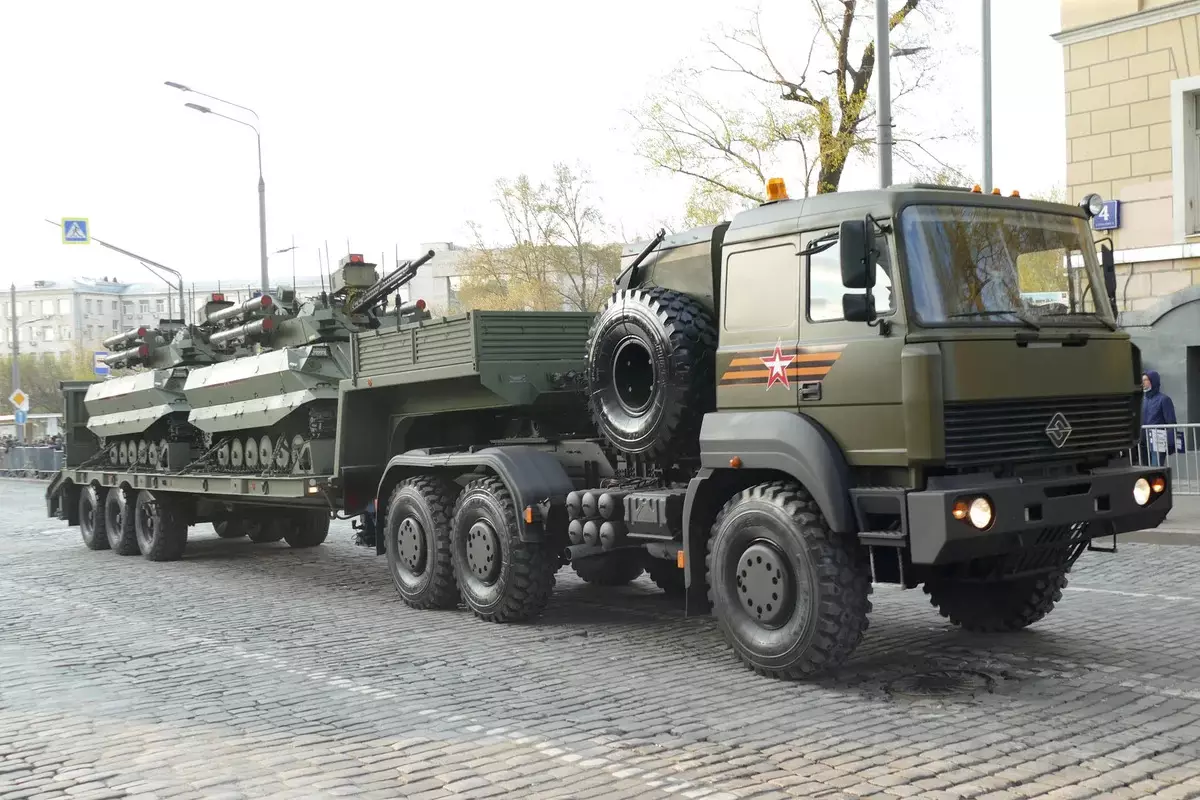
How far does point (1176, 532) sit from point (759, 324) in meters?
7.73

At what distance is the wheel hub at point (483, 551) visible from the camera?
31.2ft

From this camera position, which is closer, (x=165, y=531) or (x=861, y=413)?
(x=861, y=413)

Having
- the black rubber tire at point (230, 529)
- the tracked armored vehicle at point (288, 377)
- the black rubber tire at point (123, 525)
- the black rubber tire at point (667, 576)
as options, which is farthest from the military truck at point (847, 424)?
the black rubber tire at point (230, 529)

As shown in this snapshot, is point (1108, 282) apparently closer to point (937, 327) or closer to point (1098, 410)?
point (1098, 410)

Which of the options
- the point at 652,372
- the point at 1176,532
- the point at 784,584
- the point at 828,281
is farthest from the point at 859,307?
the point at 1176,532

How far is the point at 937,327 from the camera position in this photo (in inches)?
267

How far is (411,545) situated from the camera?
1042cm

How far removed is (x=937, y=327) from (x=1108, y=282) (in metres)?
1.64

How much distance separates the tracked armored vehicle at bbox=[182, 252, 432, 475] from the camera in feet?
41.0

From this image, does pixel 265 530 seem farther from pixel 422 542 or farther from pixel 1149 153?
pixel 1149 153

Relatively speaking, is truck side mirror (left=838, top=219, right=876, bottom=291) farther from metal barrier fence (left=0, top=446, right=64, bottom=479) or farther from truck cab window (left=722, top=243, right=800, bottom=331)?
metal barrier fence (left=0, top=446, right=64, bottom=479)

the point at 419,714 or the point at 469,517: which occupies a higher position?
the point at 469,517

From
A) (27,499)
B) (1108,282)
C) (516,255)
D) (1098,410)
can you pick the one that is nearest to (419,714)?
(1098,410)

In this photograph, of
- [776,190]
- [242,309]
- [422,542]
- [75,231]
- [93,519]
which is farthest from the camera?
[75,231]
